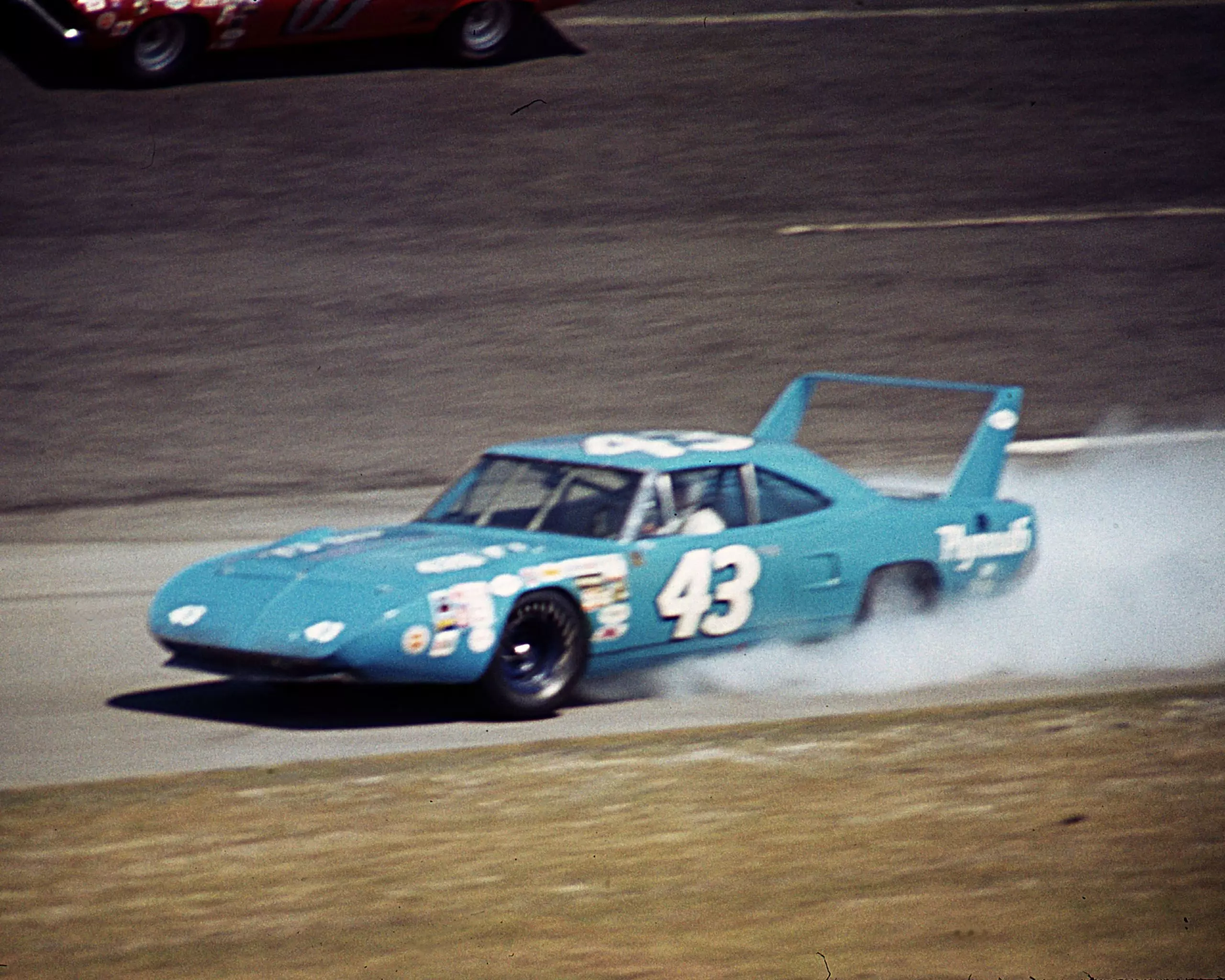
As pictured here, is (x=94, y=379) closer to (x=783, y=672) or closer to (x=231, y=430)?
(x=231, y=430)

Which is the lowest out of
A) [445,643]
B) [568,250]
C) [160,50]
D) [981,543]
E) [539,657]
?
[981,543]

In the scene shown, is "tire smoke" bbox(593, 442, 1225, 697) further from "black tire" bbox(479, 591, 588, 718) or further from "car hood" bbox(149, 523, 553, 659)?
"car hood" bbox(149, 523, 553, 659)

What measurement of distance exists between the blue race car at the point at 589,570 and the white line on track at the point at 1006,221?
9.60 m

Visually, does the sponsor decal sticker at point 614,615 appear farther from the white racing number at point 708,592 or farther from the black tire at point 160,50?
the black tire at point 160,50

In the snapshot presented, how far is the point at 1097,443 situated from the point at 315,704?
8.82 metres

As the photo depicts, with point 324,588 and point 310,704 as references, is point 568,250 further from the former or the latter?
point 324,588

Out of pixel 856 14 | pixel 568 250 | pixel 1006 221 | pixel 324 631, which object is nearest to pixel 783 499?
pixel 324 631

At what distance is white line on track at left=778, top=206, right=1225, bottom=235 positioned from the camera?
1869 centimetres

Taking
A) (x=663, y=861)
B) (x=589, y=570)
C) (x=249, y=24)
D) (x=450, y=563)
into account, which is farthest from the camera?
(x=249, y=24)

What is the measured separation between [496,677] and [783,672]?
158 cm

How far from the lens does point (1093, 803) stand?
603 cm

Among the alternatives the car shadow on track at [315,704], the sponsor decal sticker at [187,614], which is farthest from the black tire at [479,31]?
the sponsor decal sticker at [187,614]

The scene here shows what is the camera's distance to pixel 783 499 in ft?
27.5

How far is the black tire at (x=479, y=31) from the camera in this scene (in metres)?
19.4
